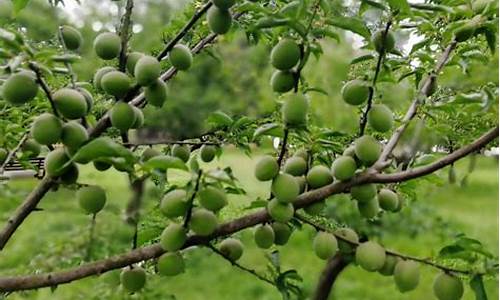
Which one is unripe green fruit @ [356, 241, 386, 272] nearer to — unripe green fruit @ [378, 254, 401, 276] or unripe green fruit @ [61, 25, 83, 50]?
unripe green fruit @ [378, 254, 401, 276]

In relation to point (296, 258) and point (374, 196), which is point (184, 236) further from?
point (296, 258)

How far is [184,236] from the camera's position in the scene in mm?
810

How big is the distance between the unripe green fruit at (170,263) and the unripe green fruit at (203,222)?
5 centimetres

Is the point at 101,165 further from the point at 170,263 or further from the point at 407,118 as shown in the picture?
the point at 407,118

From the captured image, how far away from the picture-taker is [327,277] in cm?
194

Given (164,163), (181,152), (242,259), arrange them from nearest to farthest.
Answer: (164,163) < (181,152) < (242,259)

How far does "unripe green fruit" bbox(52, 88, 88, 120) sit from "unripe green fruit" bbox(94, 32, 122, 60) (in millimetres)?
102

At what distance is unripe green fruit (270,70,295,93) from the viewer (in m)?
0.85

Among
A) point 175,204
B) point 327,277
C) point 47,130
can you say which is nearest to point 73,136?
point 47,130

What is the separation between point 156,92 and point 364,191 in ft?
1.00

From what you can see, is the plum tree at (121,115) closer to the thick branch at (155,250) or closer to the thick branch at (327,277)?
the thick branch at (155,250)

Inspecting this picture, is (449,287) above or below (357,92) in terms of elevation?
below

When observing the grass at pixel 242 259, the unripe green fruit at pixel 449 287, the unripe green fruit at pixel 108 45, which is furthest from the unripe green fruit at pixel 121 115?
the grass at pixel 242 259

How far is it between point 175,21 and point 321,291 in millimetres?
1126
